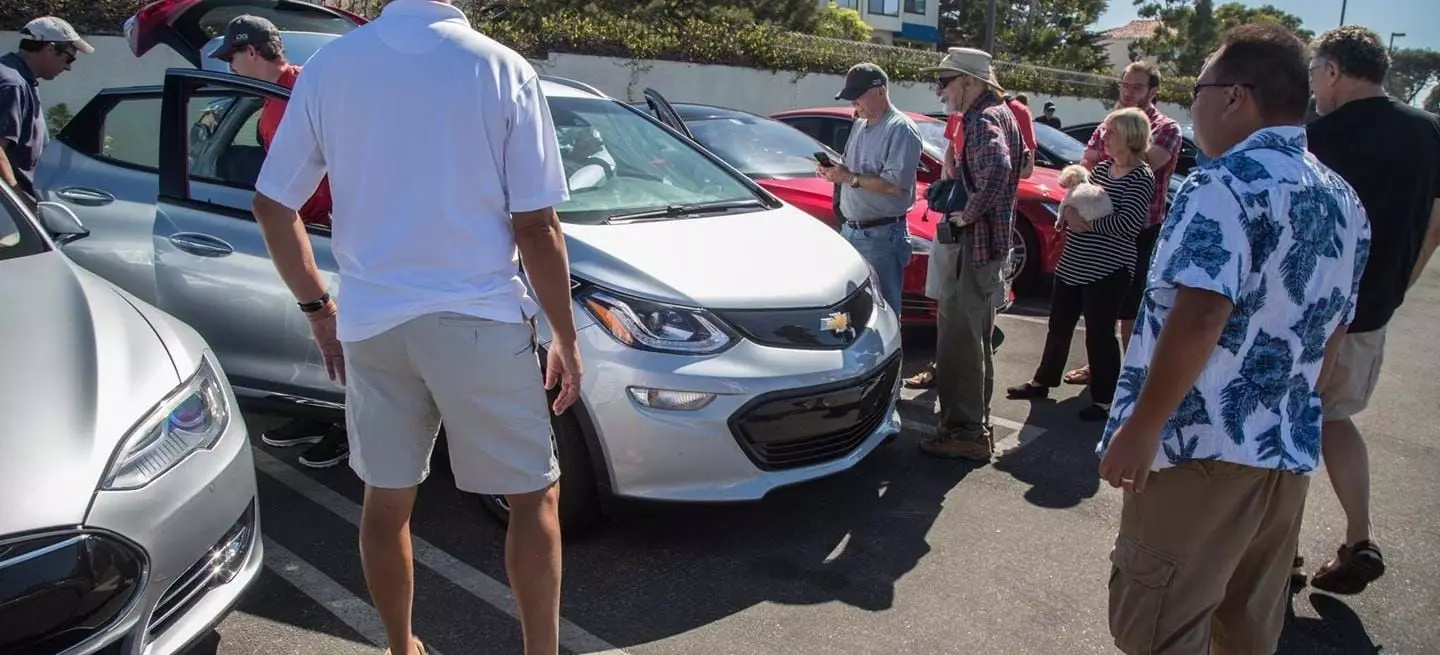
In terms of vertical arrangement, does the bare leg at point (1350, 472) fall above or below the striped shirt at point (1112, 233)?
below

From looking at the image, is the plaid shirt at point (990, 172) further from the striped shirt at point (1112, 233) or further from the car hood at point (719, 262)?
the striped shirt at point (1112, 233)

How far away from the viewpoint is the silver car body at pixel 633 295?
3.28 m

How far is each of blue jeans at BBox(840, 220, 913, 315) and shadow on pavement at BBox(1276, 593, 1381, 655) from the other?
212 cm

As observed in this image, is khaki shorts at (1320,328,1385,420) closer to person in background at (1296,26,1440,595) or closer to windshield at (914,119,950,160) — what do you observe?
person in background at (1296,26,1440,595)

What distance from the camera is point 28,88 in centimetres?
555

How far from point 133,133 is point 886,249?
11.1 ft

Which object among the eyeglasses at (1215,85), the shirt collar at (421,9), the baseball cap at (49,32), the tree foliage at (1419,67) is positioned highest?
the shirt collar at (421,9)

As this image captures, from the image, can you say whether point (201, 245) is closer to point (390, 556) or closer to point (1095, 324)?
point (390, 556)

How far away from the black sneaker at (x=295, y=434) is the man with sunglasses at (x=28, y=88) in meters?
2.11

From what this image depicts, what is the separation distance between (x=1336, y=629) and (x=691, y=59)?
14.3 metres

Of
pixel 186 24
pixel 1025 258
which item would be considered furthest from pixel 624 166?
pixel 1025 258

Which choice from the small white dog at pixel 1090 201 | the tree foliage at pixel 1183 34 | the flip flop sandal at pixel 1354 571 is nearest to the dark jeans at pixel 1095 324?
the small white dog at pixel 1090 201

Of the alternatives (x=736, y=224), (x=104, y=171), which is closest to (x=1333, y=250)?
(x=736, y=224)

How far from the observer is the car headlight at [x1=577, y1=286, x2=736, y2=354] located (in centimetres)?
329
